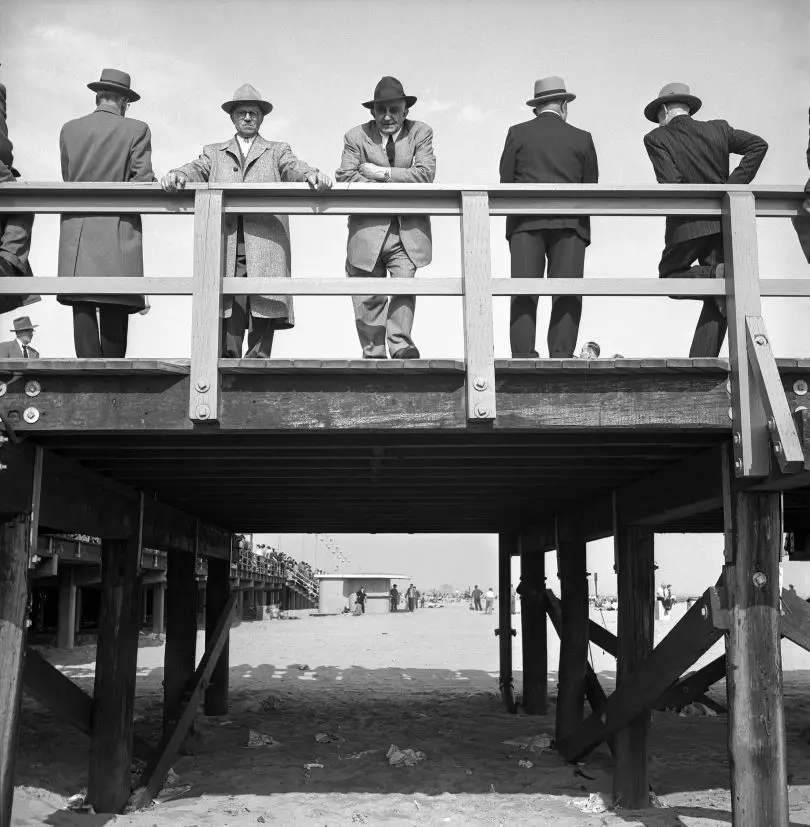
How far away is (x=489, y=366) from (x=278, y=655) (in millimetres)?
16301

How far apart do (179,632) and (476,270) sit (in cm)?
651

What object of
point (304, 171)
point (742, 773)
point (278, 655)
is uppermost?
point (304, 171)

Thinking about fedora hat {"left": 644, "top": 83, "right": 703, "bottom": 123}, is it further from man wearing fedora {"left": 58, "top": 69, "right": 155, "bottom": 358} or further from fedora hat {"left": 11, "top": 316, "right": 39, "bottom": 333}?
fedora hat {"left": 11, "top": 316, "right": 39, "bottom": 333}

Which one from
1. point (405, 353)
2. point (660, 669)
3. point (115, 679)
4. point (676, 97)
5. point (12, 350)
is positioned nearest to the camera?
point (405, 353)

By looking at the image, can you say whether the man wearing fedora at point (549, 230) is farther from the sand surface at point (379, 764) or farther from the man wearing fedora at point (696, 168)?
the sand surface at point (379, 764)

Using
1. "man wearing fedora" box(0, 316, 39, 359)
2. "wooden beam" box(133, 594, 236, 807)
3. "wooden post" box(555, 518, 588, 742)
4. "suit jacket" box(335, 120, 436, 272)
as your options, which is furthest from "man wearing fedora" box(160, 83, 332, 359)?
"wooden post" box(555, 518, 588, 742)

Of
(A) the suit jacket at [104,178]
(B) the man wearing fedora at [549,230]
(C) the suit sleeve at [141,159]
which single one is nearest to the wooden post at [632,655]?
(B) the man wearing fedora at [549,230]

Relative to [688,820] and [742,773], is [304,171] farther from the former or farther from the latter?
[688,820]

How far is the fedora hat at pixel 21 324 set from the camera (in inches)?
323

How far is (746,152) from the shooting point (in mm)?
5828

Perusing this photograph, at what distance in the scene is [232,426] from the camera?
17.1 ft

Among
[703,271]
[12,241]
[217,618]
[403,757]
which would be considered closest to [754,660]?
[703,271]

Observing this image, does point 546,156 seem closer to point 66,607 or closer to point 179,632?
point 179,632

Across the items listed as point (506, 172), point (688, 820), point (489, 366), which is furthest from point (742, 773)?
point (506, 172)
